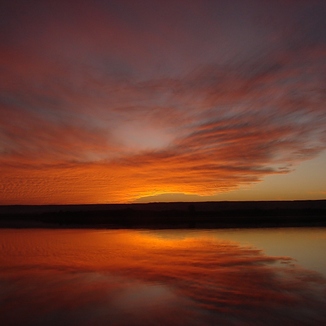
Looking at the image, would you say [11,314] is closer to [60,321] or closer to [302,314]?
[60,321]

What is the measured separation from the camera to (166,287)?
895cm

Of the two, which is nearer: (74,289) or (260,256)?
(74,289)

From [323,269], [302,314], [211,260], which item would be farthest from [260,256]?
[302,314]

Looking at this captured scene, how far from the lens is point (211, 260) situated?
500 inches

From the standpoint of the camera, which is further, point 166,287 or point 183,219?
point 183,219

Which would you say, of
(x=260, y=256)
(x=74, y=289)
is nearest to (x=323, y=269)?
(x=260, y=256)

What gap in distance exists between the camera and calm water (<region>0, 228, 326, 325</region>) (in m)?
6.75

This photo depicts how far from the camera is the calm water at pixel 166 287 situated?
675 cm

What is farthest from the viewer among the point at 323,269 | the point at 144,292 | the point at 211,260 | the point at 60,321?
the point at 211,260

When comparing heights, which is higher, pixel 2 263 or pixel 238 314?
pixel 2 263

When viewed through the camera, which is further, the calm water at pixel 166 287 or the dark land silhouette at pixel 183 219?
the dark land silhouette at pixel 183 219

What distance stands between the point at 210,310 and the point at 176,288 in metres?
1.88

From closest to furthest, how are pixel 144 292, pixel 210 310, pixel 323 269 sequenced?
pixel 210 310, pixel 144 292, pixel 323 269

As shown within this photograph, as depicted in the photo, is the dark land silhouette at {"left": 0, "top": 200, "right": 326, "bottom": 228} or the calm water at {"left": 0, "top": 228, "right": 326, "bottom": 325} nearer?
the calm water at {"left": 0, "top": 228, "right": 326, "bottom": 325}
